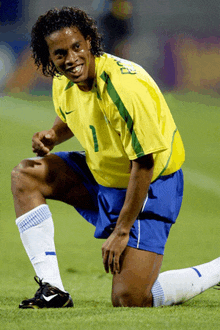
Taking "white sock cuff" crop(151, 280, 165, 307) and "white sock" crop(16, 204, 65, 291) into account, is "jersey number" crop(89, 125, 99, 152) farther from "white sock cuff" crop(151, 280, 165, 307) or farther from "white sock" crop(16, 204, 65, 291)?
"white sock cuff" crop(151, 280, 165, 307)

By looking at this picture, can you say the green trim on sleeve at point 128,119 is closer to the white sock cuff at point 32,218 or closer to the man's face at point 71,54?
the man's face at point 71,54

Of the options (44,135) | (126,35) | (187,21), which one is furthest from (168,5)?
(44,135)

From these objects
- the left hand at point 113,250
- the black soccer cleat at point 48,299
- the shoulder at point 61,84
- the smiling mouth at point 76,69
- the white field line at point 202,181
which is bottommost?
the white field line at point 202,181

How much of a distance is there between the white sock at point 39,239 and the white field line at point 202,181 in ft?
10.0

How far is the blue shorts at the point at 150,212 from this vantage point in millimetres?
1826

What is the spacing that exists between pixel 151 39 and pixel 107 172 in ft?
28.2

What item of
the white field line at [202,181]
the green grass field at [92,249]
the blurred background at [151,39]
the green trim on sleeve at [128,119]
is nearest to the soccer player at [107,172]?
the green trim on sleeve at [128,119]

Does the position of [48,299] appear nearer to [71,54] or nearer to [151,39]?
[71,54]

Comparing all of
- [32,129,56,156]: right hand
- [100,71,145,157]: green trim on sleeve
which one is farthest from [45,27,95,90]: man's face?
[32,129,56,156]: right hand

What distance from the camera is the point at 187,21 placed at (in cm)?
1040

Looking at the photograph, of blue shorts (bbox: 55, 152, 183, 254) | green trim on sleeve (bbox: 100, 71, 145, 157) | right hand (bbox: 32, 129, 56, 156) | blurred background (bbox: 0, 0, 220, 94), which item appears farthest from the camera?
blurred background (bbox: 0, 0, 220, 94)

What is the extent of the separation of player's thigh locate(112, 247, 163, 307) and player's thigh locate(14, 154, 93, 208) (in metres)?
0.32

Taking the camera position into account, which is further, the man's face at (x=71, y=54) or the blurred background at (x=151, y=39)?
the blurred background at (x=151, y=39)

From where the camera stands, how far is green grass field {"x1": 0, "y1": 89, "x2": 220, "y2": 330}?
1.35 m
